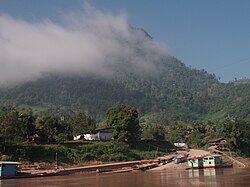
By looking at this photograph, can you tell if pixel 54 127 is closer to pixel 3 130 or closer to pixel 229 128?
pixel 3 130

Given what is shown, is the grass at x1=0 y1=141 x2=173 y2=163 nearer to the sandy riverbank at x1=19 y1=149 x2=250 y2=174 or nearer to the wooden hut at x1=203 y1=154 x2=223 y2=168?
→ the sandy riverbank at x1=19 y1=149 x2=250 y2=174

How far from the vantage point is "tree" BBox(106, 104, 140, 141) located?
4041 inches

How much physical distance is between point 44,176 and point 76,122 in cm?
5881

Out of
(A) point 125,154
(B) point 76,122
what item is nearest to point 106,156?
(A) point 125,154

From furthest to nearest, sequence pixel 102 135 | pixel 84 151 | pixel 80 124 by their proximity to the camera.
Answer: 1. pixel 80 124
2. pixel 102 135
3. pixel 84 151

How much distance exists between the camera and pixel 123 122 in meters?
103

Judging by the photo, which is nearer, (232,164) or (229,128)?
(232,164)

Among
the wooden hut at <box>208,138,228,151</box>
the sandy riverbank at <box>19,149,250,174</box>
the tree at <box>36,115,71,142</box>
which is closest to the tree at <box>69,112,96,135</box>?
the tree at <box>36,115,71,142</box>

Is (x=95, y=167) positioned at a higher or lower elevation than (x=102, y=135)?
lower

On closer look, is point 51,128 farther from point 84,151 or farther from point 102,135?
point 102,135

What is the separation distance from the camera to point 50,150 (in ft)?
275

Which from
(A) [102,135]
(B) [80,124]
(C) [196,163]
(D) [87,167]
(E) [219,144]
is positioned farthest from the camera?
(B) [80,124]

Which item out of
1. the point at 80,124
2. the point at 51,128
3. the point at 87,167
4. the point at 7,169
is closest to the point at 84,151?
the point at 51,128

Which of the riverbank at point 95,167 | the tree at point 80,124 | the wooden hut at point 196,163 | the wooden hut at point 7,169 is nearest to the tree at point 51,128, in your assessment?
the riverbank at point 95,167
